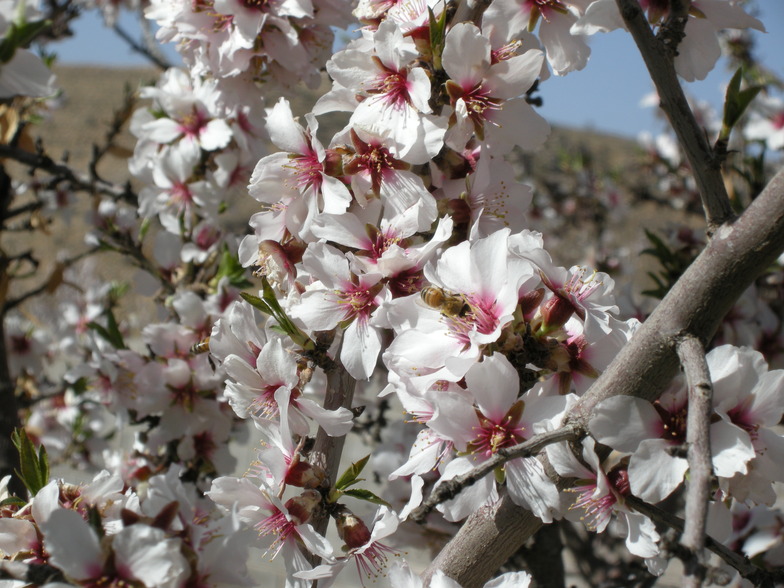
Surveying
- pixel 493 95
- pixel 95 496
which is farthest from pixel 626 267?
pixel 95 496

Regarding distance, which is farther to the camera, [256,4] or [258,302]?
[256,4]

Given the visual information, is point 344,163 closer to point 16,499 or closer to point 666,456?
point 666,456

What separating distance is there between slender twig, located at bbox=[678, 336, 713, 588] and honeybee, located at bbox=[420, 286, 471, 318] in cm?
29

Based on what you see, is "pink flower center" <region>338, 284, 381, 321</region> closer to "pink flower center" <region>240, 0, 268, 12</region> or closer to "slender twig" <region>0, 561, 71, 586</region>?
"slender twig" <region>0, 561, 71, 586</region>

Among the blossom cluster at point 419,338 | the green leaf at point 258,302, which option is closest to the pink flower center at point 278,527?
the blossom cluster at point 419,338

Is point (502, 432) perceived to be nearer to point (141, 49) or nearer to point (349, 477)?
point (349, 477)

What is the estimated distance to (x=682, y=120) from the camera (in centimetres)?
91

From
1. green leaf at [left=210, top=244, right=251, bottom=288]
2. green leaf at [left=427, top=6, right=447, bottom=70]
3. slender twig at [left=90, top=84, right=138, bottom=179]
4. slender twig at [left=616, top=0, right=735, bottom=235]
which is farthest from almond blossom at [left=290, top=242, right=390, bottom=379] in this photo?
slender twig at [left=90, top=84, right=138, bottom=179]

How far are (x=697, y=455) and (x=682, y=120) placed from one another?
426mm

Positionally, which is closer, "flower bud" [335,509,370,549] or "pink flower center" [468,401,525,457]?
"pink flower center" [468,401,525,457]

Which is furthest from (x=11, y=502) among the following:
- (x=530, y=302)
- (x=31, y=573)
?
(x=530, y=302)

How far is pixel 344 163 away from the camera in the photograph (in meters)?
1.15

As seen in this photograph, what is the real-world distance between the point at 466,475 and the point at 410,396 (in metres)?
0.20

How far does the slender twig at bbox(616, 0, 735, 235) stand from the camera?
90 cm
